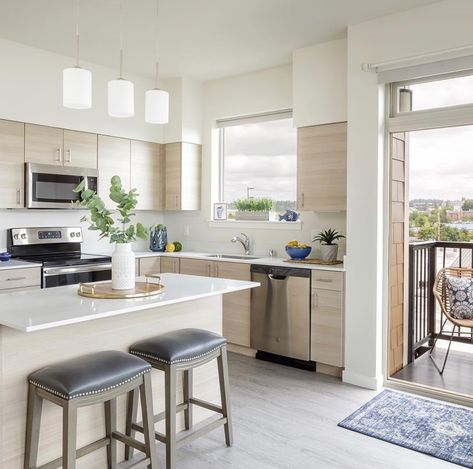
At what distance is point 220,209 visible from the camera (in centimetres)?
534

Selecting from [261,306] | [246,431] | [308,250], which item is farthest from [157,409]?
[308,250]

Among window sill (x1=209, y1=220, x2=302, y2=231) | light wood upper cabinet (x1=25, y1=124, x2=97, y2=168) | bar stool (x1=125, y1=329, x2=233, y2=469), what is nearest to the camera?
bar stool (x1=125, y1=329, x2=233, y2=469)

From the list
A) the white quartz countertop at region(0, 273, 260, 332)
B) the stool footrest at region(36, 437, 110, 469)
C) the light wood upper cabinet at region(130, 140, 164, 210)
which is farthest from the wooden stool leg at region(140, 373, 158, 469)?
the light wood upper cabinet at region(130, 140, 164, 210)

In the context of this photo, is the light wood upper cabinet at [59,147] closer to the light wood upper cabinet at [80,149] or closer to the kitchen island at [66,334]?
the light wood upper cabinet at [80,149]

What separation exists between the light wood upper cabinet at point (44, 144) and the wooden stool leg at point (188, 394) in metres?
2.54

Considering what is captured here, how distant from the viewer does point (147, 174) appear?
525 cm

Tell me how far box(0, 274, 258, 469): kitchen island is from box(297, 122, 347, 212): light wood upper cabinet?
1.53 meters

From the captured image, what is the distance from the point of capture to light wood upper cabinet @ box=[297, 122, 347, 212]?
4.00m

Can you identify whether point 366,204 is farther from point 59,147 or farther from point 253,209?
point 59,147

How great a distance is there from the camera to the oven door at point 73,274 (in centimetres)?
403

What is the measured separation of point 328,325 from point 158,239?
7.41 feet

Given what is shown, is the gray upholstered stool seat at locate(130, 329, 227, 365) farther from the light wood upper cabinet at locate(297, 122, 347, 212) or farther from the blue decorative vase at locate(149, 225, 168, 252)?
the blue decorative vase at locate(149, 225, 168, 252)

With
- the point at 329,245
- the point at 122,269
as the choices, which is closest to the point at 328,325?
the point at 329,245

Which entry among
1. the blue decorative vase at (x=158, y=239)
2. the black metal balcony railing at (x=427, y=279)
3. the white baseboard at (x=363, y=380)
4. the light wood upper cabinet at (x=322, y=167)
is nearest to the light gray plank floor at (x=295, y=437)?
the white baseboard at (x=363, y=380)
